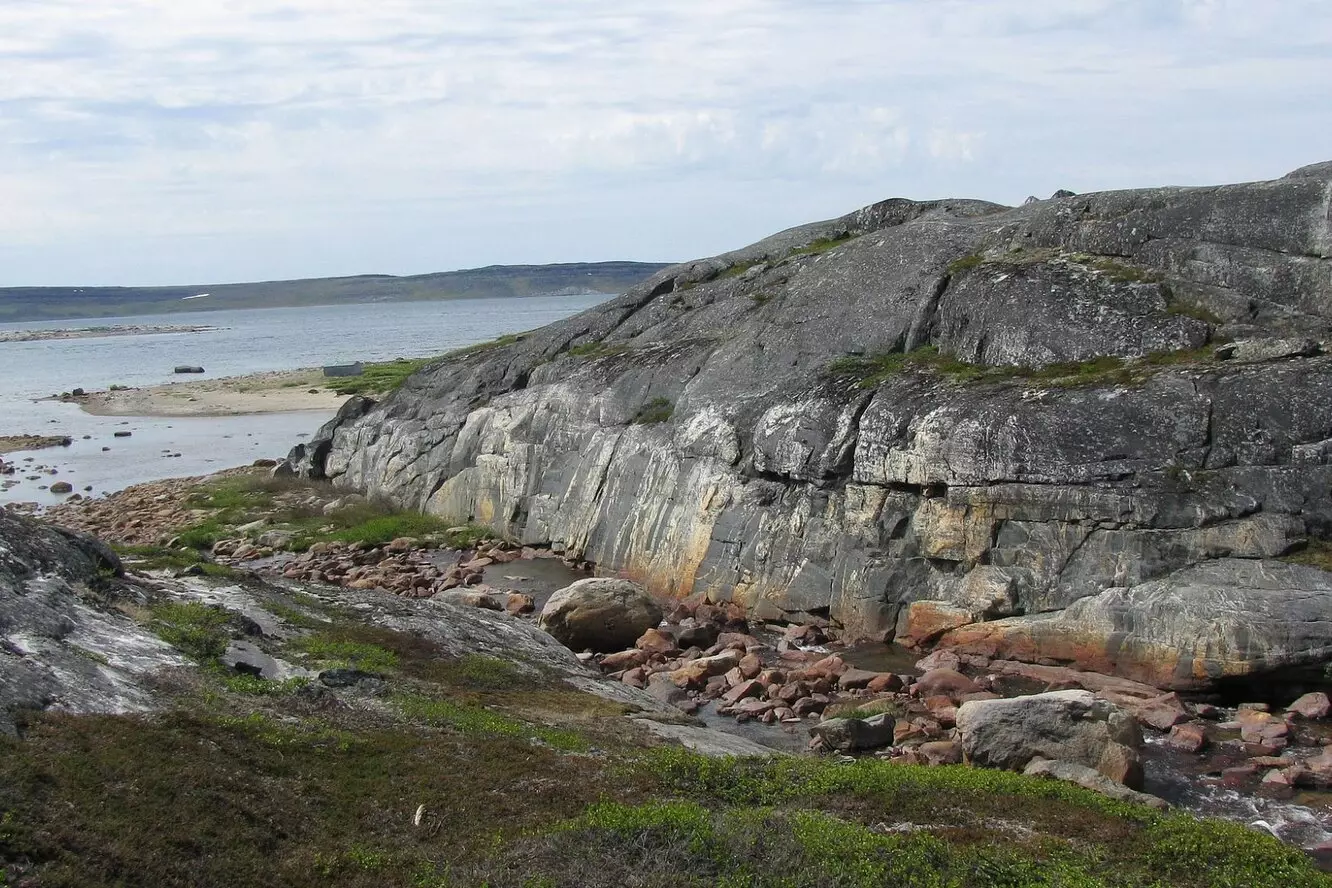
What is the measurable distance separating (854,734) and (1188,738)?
19.6 feet

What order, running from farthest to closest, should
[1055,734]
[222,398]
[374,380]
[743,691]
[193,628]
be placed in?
[374,380] < [222,398] < [743,691] < [193,628] < [1055,734]

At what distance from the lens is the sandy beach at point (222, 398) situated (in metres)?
94.0

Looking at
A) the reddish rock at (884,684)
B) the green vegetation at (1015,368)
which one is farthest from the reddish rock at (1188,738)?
the green vegetation at (1015,368)

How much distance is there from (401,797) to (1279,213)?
26142 mm

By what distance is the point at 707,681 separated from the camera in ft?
86.6

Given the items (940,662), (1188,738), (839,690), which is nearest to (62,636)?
(839,690)

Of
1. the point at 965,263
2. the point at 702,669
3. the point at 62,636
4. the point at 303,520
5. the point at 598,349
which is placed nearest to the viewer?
the point at 62,636

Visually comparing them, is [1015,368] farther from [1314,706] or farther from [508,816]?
[508,816]

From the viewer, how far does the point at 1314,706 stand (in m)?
22.3

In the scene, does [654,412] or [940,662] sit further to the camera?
[654,412]

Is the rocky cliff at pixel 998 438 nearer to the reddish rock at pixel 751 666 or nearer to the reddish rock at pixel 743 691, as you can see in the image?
the reddish rock at pixel 751 666

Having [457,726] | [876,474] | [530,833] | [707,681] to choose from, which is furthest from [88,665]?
[876,474]

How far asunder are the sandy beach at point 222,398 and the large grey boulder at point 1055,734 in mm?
76364

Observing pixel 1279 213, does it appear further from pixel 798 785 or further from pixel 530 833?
pixel 530 833
